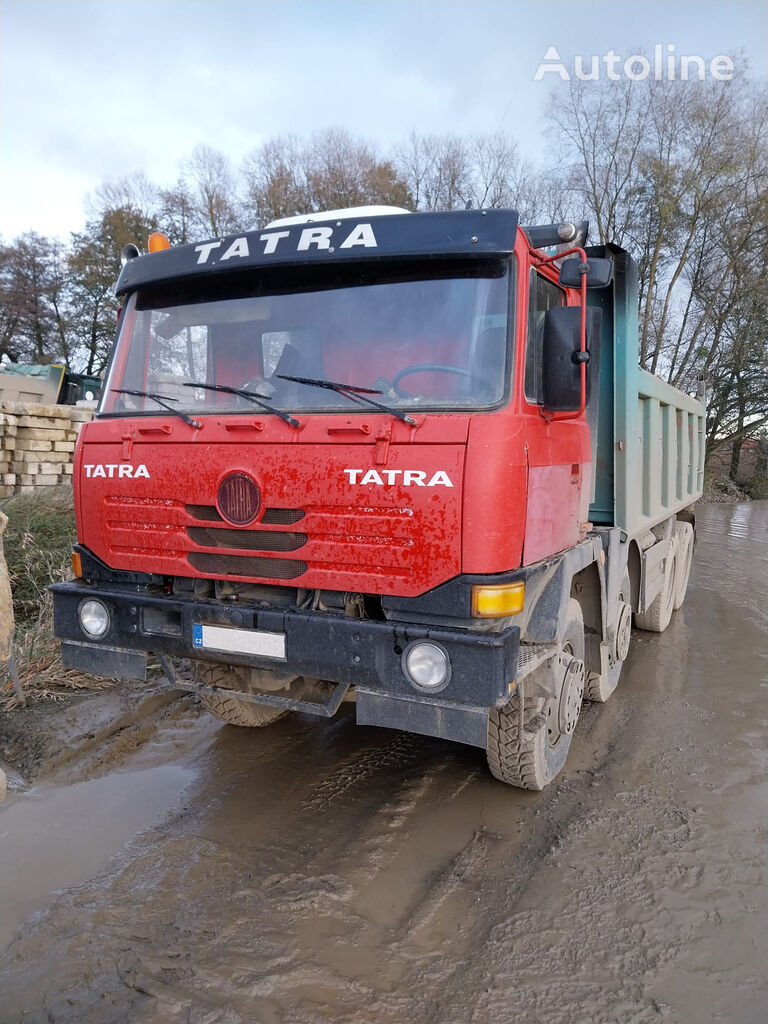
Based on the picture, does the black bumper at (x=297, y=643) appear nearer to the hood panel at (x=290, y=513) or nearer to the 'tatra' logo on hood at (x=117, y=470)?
the hood panel at (x=290, y=513)

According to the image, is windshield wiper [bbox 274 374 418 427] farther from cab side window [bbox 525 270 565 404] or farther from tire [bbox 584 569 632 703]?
tire [bbox 584 569 632 703]

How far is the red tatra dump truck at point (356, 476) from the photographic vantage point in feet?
8.61

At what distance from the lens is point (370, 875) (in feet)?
9.34

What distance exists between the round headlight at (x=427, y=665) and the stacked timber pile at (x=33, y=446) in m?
6.99

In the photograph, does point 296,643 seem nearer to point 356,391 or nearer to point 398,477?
point 398,477

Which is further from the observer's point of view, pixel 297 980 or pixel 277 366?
pixel 277 366

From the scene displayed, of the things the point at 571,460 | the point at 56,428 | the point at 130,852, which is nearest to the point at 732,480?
the point at 56,428

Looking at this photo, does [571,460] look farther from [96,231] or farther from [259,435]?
[96,231]

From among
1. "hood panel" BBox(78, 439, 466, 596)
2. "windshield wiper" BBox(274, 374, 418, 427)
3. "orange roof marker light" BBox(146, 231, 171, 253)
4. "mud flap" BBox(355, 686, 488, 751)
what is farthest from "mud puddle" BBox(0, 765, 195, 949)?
"orange roof marker light" BBox(146, 231, 171, 253)

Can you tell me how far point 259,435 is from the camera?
2.86 metres

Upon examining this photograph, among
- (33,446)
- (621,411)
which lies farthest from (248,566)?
(33,446)

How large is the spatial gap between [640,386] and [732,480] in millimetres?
21236

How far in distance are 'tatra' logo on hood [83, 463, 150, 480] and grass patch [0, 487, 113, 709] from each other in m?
2.04

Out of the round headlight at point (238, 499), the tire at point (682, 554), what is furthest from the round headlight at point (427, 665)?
the tire at point (682, 554)
